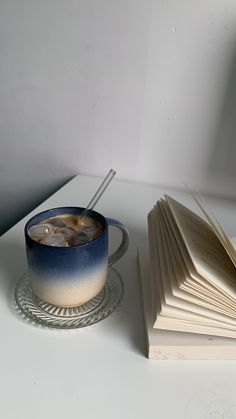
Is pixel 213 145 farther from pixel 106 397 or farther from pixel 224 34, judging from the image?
pixel 106 397

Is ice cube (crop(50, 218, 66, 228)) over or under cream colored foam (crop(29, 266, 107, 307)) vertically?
over

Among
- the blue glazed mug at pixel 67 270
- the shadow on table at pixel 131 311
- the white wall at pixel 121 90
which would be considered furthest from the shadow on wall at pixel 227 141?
the blue glazed mug at pixel 67 270

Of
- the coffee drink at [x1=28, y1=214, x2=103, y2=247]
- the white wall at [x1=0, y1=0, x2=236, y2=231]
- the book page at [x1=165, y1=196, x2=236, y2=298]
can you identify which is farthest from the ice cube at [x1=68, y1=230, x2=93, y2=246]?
the white wall at [x1=0, y1=0, x2=236, y2=231]

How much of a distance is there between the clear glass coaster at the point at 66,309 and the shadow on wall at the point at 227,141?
0.42 meters

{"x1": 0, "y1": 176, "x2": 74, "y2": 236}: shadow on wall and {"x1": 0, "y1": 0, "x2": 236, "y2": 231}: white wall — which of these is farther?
{"x1": 0, "y1": 176, "x2": 74, "y2": 236}: shadow on wall

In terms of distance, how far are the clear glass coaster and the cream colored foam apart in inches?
0.8

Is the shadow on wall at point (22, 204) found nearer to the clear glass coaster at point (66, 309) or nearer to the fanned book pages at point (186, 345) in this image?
the clear glass coaster at point (66, 309)

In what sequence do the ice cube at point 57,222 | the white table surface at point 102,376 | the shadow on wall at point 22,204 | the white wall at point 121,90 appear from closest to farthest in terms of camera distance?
the white table surface at point 102,376
the ice cube at point 57,222
the white wall at point 121,90
the shadow on wall at point 22,204

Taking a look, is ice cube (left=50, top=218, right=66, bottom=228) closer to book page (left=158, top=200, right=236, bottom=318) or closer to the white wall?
book page (left=158, top=200, right=236, bottom=318)

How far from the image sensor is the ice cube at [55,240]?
0.39 metres

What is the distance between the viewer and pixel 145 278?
1.59 feet

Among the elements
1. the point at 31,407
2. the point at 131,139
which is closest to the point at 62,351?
the point at 31,407

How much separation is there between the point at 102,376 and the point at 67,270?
108 millimetres

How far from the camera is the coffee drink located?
40 cm
